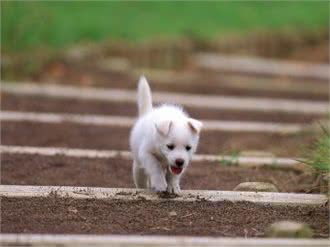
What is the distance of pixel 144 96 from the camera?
692 centimetres

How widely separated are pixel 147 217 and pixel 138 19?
1056 cm

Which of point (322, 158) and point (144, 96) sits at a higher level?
point (144, 96)

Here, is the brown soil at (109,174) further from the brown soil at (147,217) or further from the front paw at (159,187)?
the brown soil at (147,217)

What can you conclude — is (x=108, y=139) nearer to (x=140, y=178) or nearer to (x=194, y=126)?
(x=140, y=178)

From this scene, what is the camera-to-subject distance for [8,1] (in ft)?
39.2

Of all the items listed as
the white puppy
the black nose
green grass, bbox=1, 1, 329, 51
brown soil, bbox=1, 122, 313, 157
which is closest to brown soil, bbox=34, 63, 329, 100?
green grass, bbox=1, 1, 329, 51

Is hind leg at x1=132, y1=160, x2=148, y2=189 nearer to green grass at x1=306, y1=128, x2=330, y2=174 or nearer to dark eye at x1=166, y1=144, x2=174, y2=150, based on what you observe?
dark eye at x1=166, y1=144, x2=174, y2=150

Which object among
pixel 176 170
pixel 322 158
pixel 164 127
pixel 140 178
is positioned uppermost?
pixel 164 127

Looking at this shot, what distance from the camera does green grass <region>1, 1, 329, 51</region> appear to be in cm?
1232

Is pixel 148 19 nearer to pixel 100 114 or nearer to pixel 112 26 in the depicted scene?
pixel 112 26

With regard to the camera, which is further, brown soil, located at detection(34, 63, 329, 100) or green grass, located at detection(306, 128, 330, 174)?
brown soil, located at detection(34, 63, 329, 100)

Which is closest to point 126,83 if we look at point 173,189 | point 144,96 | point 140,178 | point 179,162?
point 144,96

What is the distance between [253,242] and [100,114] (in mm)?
5849

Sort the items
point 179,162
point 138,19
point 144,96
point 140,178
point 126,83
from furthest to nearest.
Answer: point 138,19 → point 126,83 → point 144,96 → point 140,178 → point 179,162
